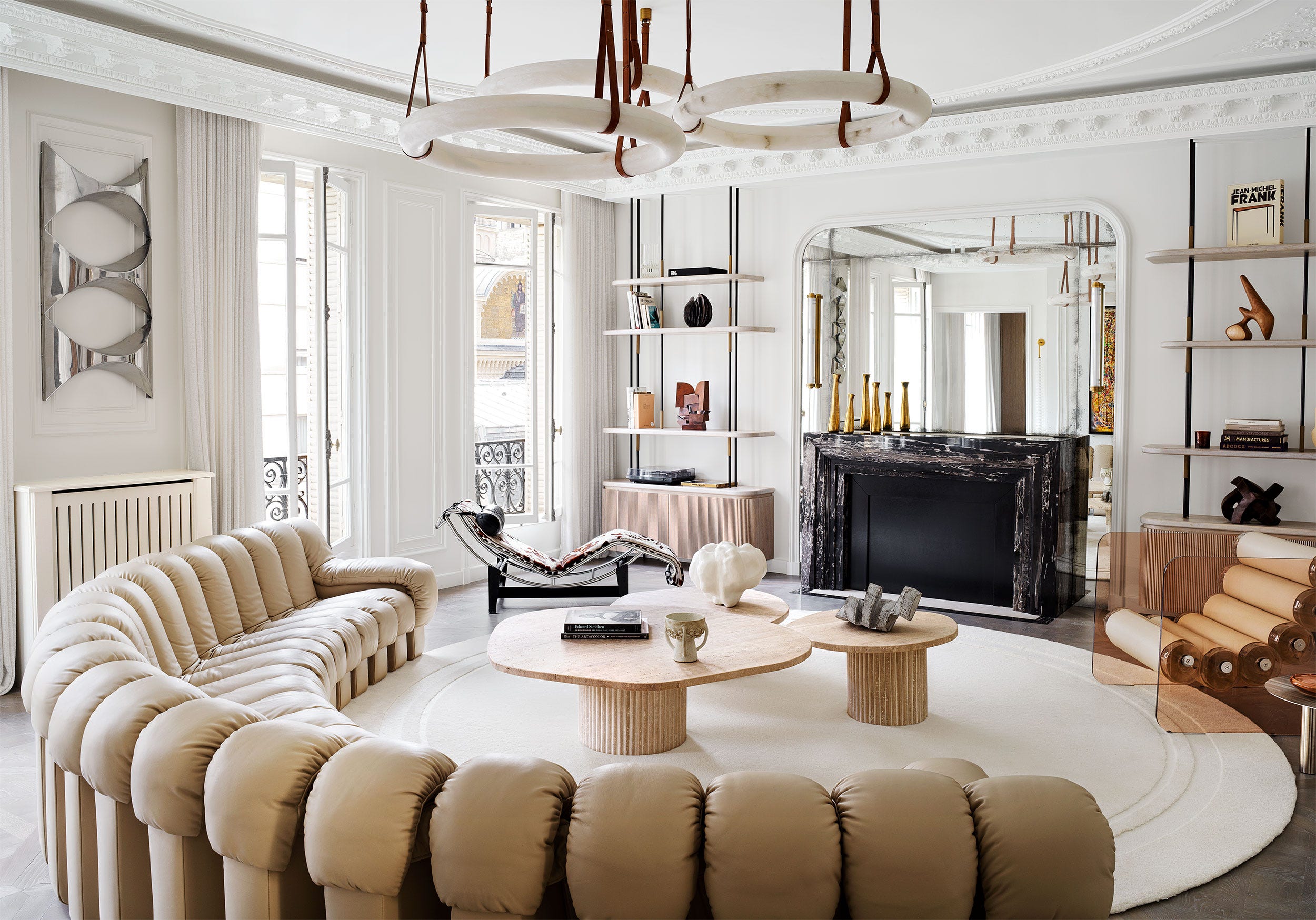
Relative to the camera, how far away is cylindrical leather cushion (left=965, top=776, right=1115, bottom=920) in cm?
154

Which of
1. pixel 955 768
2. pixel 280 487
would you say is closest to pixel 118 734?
pixel 955 768

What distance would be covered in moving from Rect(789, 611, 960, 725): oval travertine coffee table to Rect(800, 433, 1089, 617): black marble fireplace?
1990 mm

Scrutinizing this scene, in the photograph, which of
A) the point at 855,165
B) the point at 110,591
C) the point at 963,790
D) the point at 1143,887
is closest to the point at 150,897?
the point at 110,591

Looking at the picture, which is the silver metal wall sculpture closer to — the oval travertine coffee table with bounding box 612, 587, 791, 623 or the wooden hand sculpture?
the oval travertine coffee table with bounding box 612, 587, 791, 623

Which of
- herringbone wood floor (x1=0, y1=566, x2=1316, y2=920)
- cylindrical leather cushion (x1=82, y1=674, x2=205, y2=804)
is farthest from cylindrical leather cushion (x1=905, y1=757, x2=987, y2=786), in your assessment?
cylindrical leather cushion (x1=82, y1=674, x2=205, y2=804)

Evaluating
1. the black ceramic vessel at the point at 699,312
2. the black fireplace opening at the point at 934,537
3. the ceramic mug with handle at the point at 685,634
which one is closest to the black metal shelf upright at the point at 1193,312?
the black fireplace opening at the point at 934,537

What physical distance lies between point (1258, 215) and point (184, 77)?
5.39 meters

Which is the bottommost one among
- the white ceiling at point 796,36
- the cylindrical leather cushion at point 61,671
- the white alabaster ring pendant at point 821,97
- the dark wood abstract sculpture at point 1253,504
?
the cylindrical leather cushion at point 61,671

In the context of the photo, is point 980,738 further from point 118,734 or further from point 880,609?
point 118,734

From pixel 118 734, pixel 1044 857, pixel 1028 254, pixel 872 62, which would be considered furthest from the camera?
pixel 1028 254

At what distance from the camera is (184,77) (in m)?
4.59

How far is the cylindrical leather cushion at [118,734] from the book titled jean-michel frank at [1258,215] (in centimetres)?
536

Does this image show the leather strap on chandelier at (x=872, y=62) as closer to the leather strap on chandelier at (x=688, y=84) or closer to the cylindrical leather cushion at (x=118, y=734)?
the leather strap on chandelier at (x=688, y=84)

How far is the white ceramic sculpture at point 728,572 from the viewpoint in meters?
4.28
